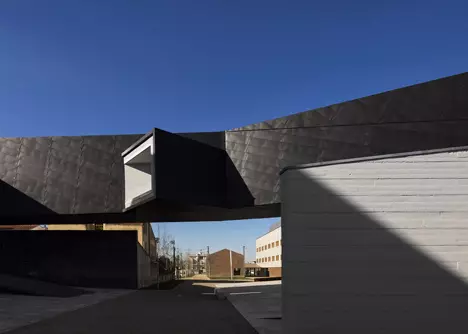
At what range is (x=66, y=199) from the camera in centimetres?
2588

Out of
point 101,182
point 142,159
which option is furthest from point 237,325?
point 101,182

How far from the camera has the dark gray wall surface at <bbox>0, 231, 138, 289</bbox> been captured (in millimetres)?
28328

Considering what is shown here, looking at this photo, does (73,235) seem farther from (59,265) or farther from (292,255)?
(292,255)

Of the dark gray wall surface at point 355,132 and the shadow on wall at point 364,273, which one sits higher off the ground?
the dark gray wall surface at point 355,132

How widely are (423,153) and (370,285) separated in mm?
2573

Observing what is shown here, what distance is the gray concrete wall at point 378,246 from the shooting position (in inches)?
281

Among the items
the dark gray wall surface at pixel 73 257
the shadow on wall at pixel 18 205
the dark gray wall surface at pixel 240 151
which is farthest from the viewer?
the dark gray wall surface at pixel 73 257

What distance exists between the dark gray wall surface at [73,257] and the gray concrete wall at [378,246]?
2337 centimetres

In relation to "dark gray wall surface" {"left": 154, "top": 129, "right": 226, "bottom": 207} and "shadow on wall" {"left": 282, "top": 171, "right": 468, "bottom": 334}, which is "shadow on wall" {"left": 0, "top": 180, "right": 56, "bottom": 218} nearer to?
"dark gray wall surface" {"left": 154, "top": 129, "right": 226, "bottom": 207}

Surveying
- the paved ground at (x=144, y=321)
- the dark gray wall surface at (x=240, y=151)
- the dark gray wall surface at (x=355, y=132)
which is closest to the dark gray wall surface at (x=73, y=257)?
the dark gray wall surface at (x=240, y=151)

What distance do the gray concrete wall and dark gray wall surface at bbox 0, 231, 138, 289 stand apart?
76.7ft

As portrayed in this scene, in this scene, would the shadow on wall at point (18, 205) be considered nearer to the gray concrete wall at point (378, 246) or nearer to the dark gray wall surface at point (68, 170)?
the dark gray wall surface at point (68, 170)

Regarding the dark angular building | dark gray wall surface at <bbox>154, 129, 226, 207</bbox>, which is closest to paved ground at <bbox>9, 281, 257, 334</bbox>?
the dark angular building

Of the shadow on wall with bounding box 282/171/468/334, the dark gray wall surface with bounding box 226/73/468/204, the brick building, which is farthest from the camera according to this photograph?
the brick building
